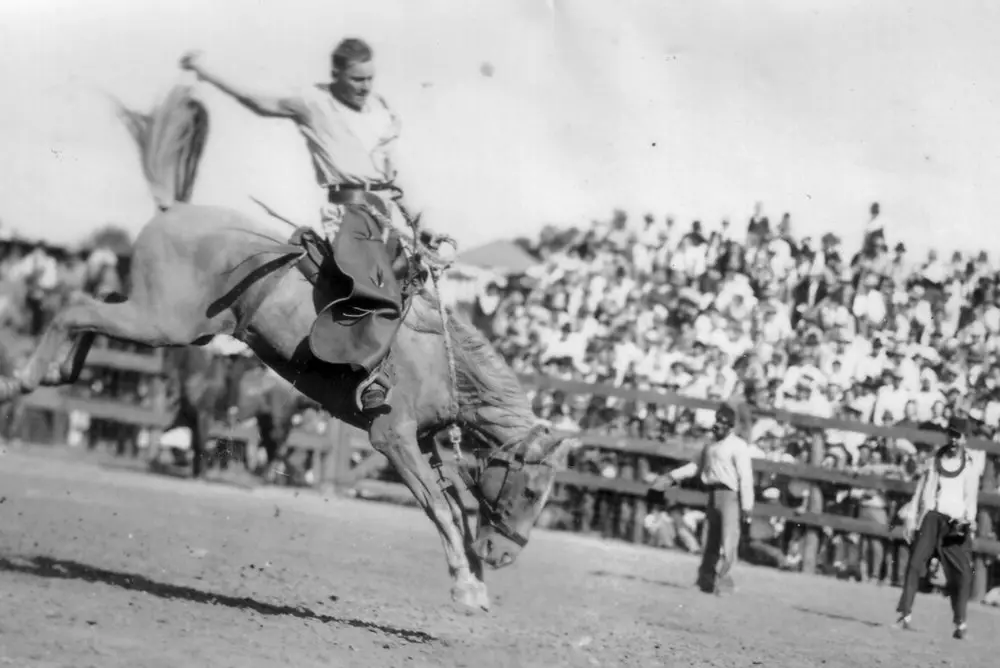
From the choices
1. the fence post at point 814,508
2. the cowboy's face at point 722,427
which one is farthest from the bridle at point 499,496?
the fence post at point 814,508

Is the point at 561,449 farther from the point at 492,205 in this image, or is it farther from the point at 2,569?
the point at 492,205

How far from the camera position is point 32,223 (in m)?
16.2

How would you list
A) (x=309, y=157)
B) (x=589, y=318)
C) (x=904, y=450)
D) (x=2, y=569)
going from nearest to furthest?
(x=2, y=569) < (x=309, y=157) < (x=904, y=450) < (x=589, y=318)

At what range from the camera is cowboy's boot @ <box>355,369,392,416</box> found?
6726mm

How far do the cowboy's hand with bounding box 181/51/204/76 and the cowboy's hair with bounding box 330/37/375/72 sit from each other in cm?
72

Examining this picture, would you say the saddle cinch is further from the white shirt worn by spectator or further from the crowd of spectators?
the crowd of spectators

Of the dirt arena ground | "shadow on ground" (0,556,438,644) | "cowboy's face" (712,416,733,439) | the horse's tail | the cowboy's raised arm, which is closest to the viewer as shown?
the dirt arena ground

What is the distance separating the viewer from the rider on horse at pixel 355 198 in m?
6.68

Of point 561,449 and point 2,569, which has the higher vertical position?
point 561,449

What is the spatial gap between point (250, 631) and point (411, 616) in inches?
55.2

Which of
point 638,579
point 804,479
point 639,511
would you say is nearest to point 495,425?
point 638,579

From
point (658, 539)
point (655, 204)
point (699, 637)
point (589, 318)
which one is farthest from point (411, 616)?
point (655, 204)

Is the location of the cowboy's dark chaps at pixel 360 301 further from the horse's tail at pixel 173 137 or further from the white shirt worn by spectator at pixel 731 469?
the white shirt worn by spectator at pixel 731 469

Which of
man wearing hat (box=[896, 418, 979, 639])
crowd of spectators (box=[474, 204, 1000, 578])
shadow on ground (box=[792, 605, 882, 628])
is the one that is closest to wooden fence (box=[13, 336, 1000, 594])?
crowd of spectators (box=[474, 204, 1000, 578])
